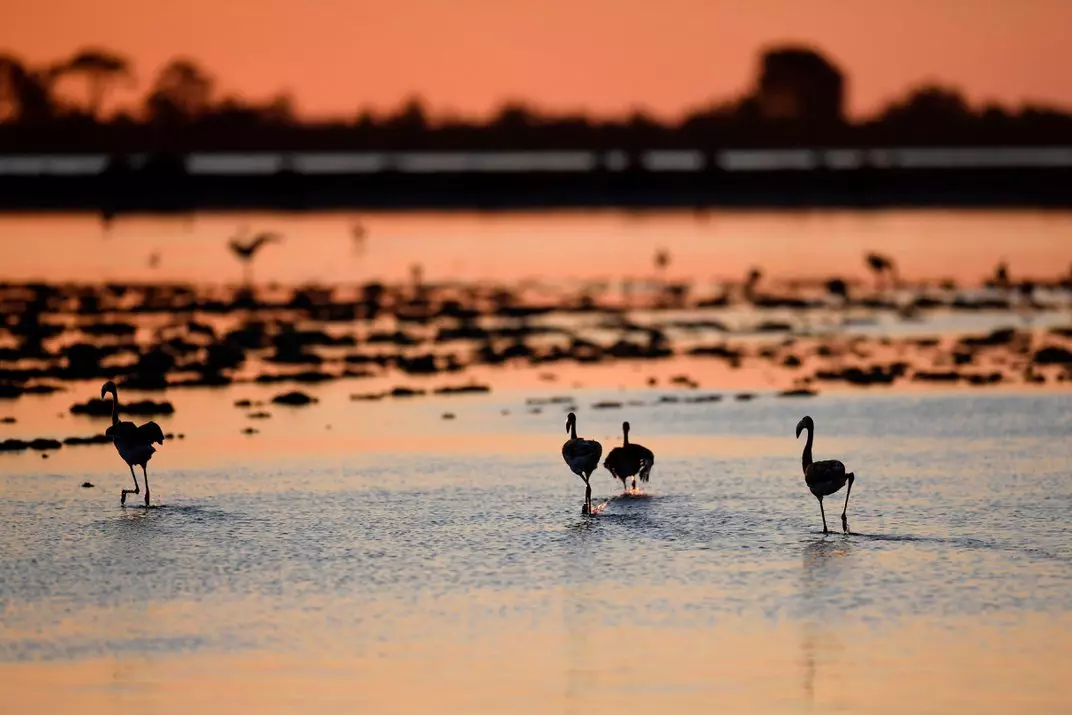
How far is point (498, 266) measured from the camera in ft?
198

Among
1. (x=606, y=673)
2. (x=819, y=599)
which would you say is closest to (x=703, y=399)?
(x=819, y=599)

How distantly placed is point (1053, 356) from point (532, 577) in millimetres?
19559

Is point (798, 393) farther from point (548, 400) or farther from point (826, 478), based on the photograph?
point (826, 478)

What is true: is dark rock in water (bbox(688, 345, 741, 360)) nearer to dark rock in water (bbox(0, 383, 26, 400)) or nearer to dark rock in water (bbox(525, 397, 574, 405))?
dark rock in water (bbox(525, 397, 574, 405))

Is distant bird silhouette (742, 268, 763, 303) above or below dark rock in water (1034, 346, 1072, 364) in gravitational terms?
above

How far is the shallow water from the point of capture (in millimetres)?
12859

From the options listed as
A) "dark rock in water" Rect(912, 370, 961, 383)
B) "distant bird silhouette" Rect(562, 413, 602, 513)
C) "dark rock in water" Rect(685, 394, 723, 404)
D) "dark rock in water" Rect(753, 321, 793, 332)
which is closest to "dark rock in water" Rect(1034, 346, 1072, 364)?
"dark rock in water" Rect(912, 370, 961, 383)

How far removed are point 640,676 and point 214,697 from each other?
292 centimetres

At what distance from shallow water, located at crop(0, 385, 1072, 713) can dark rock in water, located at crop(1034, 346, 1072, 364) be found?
315 inches

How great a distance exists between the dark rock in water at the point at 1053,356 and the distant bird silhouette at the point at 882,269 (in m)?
14.8

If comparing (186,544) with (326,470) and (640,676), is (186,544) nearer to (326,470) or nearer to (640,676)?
(326,470)

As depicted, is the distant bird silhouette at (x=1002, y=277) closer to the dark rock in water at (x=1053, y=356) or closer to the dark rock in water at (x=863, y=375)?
the dark rock in water at (x=1053, y=356)

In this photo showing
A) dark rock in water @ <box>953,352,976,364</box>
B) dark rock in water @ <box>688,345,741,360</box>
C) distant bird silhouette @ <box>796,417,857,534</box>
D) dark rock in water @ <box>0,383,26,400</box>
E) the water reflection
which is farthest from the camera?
dark rock in water @ <box>688,345,741,360</box>

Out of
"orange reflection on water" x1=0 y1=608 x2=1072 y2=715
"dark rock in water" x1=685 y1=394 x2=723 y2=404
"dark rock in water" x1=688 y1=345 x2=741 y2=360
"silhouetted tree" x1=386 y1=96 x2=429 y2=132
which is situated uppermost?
"silhouetted tree" x1=386 y1=96 x2=429 y2=132
